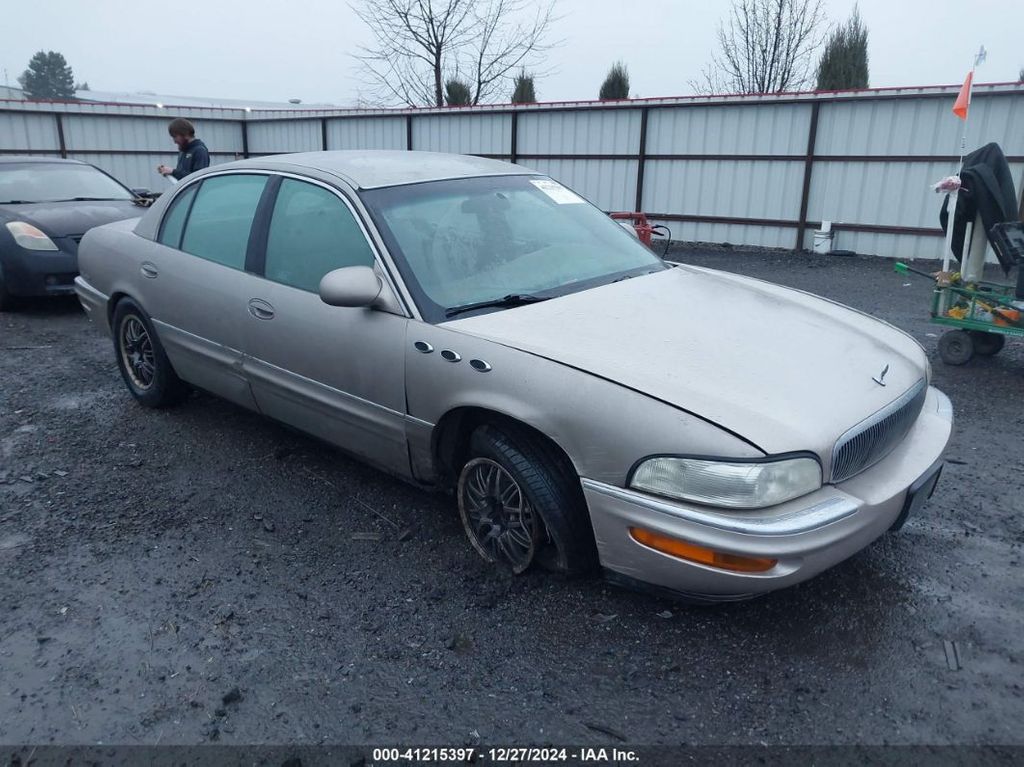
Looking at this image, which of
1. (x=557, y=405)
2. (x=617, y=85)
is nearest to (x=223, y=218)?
(x=557, y=405)

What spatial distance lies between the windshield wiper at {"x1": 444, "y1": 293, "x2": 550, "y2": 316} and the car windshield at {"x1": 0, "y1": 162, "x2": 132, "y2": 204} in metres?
7.27

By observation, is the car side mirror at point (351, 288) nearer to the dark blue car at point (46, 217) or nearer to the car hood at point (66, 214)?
the car hood at point (66, 214)

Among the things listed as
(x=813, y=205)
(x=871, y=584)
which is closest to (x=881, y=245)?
(x=813, y=205)

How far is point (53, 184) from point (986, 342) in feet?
30.4

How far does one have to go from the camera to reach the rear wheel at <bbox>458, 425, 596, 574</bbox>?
2883 millimetres

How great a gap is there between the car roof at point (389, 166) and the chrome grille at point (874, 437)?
7.23ft

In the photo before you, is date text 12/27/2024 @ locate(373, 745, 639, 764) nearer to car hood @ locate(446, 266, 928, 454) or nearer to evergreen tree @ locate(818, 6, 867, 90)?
car hood @ locate(446, 266, 928, 454)

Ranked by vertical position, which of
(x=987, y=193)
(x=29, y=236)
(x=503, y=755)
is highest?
(x=987, y=193)

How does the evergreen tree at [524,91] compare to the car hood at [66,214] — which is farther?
the evergreen tree at [524,91]

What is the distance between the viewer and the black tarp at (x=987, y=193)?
6.18 meters

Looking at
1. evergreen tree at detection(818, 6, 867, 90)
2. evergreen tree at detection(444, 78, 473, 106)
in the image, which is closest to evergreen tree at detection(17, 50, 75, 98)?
evergreen tree at detection(444, 78, 473, 106)

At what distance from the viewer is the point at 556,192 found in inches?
167

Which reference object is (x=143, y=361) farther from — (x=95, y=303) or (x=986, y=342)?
(x=986, y=342)

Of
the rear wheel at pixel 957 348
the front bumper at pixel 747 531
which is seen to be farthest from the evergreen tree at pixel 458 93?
the front bumper at pixel 747 531
